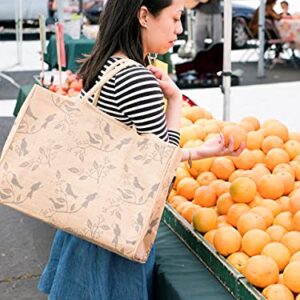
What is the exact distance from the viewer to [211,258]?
7.32 feet

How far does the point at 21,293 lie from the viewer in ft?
11.7

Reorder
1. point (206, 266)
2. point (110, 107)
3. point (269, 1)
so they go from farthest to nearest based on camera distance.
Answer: point (269, 1), point (206, 266), point (110, 107)

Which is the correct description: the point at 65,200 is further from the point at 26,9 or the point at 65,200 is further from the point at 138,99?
the point at 26,9

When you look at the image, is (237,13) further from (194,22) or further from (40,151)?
(40,151)

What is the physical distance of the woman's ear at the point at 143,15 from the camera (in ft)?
6.26

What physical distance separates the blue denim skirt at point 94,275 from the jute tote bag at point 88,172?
23 cm

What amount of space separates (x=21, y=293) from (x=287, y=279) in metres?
1.96

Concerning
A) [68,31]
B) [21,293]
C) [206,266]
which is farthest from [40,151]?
[68,31]

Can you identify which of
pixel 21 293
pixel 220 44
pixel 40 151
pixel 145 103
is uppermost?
pixel 145 103

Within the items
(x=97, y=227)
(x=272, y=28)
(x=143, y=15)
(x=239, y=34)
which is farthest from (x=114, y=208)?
(x=239, y=34)

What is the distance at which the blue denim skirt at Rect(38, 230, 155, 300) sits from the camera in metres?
2.03

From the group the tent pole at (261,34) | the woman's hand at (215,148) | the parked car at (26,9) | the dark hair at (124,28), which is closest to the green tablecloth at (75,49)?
the tent pole at (261,34)

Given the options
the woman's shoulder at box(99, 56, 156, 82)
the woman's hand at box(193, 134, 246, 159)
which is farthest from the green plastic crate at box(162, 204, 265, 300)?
the woman's shoulder at box(99, 56, 156, 82)

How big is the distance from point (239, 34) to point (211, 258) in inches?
478
